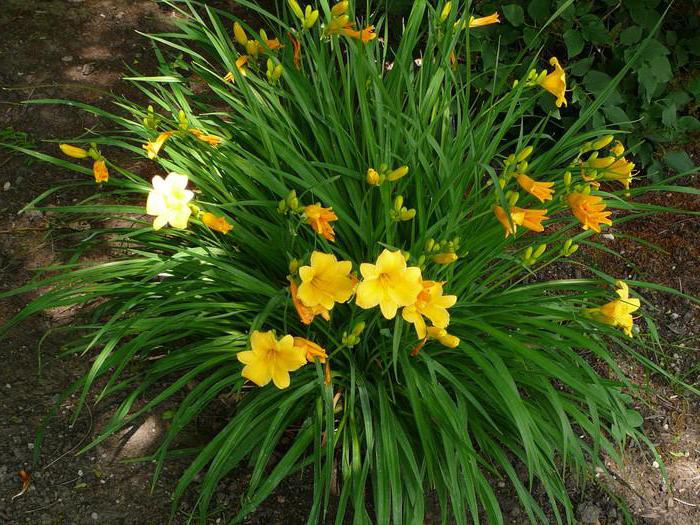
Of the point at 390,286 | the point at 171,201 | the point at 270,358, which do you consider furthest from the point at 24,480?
the point at 390,286

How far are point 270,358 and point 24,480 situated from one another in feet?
3.17

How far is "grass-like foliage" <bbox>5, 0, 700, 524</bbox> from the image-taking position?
1.75 metres

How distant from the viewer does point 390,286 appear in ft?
4.95

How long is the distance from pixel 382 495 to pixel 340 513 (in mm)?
124

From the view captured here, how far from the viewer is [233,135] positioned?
2398 mm

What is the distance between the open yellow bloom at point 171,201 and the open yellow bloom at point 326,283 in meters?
0.31

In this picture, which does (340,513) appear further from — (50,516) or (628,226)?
(628,226)

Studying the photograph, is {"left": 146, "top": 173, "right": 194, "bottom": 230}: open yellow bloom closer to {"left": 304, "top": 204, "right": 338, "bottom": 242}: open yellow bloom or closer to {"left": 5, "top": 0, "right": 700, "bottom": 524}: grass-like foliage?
{"left": 5, "top": 0, "right": 700, "bottom": 524}: grass-like foliage

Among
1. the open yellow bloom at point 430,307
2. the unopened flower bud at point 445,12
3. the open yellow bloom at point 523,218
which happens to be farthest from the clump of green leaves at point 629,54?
the open yellow bloom at point 430,307

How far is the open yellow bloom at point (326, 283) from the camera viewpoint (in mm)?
1540

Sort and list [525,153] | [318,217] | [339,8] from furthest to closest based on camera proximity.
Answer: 1. [339,8]
2. [525,153]
3. [318,217]

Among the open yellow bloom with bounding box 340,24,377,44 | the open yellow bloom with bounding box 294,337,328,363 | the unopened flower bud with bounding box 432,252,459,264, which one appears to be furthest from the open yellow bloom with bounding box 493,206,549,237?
the open yellow bloom with bounding box 340,24,377,44

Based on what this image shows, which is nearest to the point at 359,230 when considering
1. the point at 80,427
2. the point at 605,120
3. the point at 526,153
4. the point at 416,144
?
the point at 416,144

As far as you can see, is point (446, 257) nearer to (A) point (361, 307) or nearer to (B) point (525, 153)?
Result: (A) point (361, 307)
